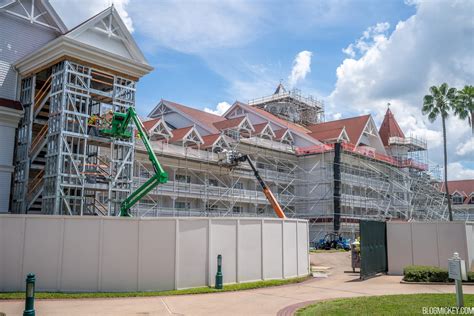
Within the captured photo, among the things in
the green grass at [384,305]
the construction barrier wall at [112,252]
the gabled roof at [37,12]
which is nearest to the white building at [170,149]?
the gabled roof at [37,12]

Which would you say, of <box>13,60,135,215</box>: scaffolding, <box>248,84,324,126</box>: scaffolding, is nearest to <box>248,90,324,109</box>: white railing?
<box>248,84,324,126</box>: scaffolding

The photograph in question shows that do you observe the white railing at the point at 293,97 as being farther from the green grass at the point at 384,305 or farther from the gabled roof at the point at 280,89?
the green grass at the point at 384,305

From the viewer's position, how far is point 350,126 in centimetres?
5834

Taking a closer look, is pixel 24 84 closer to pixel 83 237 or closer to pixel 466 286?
pixel 83 237

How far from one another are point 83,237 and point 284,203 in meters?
34.4

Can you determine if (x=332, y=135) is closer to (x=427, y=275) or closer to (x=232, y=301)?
(x=427, y=275)

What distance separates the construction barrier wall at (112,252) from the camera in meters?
15.3

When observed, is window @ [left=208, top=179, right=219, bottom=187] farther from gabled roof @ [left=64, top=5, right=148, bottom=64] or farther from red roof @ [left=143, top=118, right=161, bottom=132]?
gabled roof @ [left=64, top=5, right=148, bottom=64]

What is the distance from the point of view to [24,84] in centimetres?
2789

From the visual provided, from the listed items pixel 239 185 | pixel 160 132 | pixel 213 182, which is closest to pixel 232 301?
pixel 160 132

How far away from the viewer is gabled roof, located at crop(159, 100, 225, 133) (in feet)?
158

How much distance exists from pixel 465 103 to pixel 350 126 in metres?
13.8

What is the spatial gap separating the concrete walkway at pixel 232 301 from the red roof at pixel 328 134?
35438 millimetres

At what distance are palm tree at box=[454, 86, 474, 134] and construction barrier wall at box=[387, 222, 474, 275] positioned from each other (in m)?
30.5
